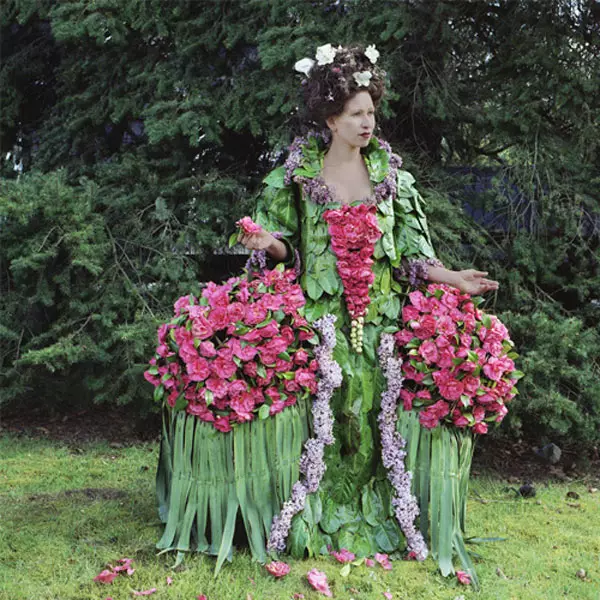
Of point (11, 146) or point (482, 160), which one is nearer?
point (482, 160)

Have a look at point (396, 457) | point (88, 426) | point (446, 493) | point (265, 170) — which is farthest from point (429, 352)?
point (88, 426)

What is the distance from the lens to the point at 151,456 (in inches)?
193

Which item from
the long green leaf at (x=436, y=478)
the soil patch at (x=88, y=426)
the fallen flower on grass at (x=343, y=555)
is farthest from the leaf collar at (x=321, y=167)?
the soil patch at (x=88, y=426)

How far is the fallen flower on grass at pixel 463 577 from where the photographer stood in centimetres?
292

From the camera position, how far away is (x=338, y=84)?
301 cm

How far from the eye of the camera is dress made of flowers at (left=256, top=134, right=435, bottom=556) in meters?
3.10

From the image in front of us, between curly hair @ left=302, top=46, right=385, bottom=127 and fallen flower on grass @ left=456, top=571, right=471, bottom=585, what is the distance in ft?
6.45

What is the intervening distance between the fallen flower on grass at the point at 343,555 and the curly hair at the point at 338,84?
184 centimetres

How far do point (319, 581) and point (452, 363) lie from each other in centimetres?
100

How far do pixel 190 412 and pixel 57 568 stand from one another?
82 centimetres

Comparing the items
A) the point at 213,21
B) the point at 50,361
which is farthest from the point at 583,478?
the point at 213,21

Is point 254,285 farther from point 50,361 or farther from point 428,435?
point 50,361

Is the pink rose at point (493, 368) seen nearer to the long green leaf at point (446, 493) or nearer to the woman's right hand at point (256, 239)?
the long green leaf at point (446, 493)

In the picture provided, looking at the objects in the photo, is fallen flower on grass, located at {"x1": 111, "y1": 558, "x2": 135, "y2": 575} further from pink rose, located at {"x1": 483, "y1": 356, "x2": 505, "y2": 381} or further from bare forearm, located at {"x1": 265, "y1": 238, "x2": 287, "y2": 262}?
pink rose, located at {"x1": 483, "y1": 356, "x2": 505, "y2": 381}
